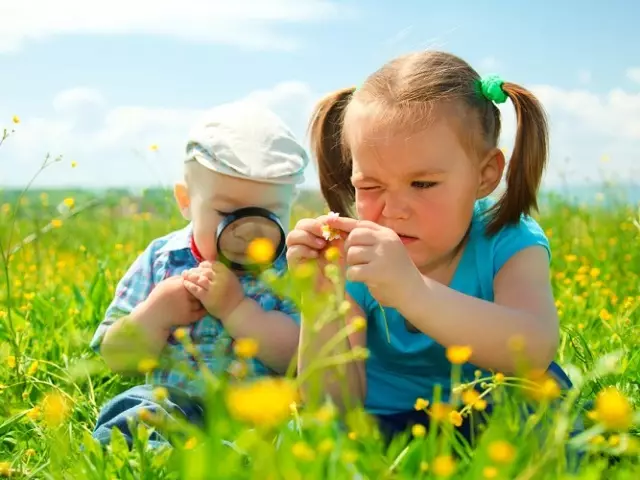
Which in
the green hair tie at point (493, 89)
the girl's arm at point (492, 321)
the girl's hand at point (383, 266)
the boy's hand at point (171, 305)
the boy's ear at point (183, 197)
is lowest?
the boy's hand at point (171, 305)

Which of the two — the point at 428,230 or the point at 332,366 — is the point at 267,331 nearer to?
the point at 332,366

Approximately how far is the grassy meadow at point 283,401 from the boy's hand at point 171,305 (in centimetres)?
26

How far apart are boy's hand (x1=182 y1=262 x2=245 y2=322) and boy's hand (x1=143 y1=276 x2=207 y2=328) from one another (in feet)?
0.12

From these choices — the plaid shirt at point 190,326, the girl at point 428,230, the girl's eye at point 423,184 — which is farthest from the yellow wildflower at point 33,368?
the girl's eye at point 423,184

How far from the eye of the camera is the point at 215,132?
2686mm

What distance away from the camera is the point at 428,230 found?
87.1 inches

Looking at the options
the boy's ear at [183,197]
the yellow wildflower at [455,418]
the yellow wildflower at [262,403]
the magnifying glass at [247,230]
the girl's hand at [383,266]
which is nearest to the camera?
the yellow wildflower at [262,403]

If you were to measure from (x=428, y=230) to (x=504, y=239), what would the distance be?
1.05ft

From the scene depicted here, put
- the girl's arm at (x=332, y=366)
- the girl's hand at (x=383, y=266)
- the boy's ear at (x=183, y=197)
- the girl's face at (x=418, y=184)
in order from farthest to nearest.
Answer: the boy's ear at (x=183, y=197) → the girl's arm at (x=332, y=366) → the girl's face at (x=418, y=184) → the girl's hand at (x=383, y=266)

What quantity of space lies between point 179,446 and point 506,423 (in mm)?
580

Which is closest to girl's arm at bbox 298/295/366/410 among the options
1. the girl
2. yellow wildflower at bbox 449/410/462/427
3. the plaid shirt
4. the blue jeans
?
the girl

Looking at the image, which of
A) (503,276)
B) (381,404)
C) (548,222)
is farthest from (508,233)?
(548,222)

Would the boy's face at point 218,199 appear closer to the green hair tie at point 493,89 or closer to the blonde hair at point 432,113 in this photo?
the blonde hair at point 432,113

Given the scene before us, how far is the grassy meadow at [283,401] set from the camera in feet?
4.13
